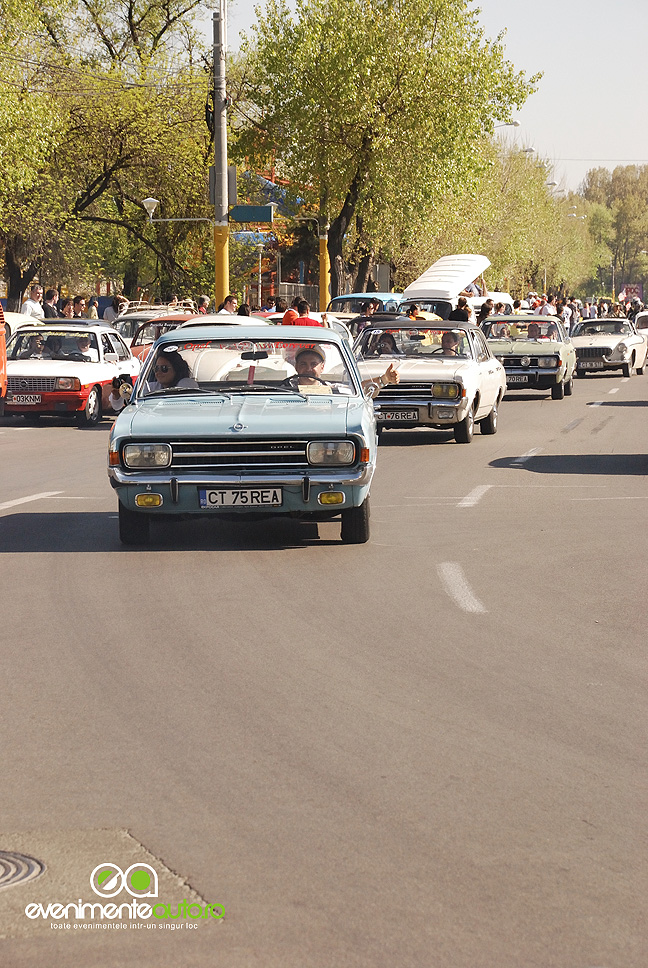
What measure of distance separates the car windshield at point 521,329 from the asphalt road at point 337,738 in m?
18.3

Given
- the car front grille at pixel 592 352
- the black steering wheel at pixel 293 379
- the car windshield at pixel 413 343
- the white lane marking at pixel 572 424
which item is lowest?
the car front grille at pixel 592 352

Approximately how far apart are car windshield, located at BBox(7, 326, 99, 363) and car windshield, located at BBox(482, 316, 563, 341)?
30.4 feet

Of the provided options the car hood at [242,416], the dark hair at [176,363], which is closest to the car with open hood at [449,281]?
the dark hair at [176,363]

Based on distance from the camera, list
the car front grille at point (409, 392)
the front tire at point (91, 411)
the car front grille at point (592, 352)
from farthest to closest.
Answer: the car front grille at point (592, 352), the front tire at point (91, 411), the car front grille at point (409, 392)

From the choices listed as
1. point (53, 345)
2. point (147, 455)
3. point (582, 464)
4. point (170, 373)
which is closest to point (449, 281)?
point (53, 345)

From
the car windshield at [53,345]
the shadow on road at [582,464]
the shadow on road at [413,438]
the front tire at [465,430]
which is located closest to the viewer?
the shadow on road at [582,464]

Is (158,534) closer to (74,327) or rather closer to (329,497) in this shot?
(329,497)

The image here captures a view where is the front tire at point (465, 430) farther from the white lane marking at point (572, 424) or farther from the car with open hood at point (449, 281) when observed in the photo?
the car with open hood at point (449, 281)

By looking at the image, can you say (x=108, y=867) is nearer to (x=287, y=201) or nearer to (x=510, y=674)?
(x=510, y=674)

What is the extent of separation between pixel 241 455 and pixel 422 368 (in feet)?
31.1

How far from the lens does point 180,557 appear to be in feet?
32.9

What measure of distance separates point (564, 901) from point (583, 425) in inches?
738

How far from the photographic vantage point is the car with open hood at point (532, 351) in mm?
28359

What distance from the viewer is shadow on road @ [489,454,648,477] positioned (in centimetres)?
1575
